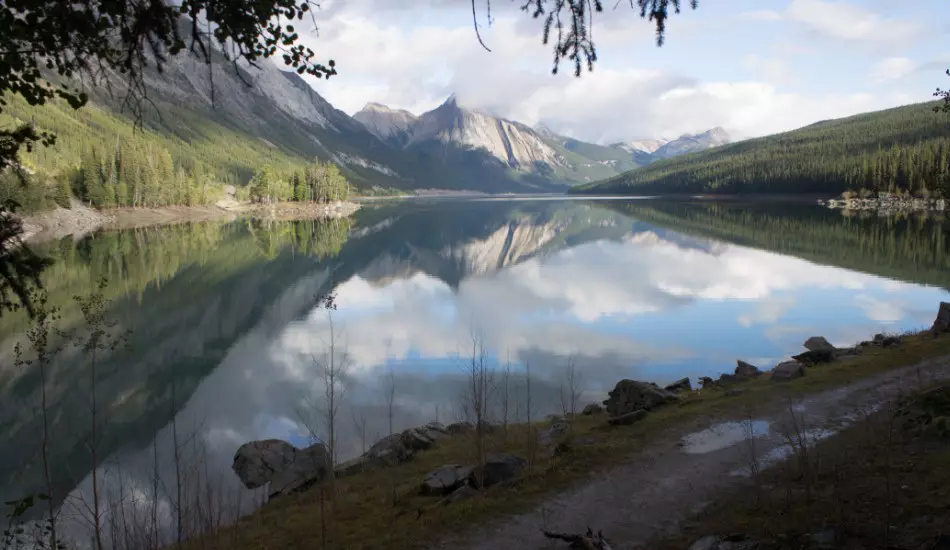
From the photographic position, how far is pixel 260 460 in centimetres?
1634

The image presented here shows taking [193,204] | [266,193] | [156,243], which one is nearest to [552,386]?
[156,243]

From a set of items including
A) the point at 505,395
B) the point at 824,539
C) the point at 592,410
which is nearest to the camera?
the point at 824,539

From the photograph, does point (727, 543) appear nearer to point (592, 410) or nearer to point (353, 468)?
point (353, 468)

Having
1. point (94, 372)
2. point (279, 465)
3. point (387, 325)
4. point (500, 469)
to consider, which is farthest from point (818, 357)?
point (94, 372)

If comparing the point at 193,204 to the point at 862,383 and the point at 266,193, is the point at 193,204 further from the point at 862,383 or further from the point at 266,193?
the point at 862,383

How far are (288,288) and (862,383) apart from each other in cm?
4101

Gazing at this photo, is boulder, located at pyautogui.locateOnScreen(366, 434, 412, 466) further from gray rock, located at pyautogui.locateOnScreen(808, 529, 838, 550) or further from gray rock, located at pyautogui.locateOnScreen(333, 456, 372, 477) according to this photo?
gray rock, located at pyautogui.locateOnScreen(808, 529, 838, 550)

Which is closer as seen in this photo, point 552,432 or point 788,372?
point 552,432

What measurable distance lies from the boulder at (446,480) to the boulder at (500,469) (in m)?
0.37

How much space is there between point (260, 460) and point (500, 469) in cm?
787

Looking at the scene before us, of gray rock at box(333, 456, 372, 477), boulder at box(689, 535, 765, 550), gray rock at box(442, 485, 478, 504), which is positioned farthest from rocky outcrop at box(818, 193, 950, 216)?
boulder at box(689, 535, 765, 550)

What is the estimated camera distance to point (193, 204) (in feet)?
444

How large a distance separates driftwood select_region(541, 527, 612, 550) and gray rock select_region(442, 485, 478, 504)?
8.67 feet

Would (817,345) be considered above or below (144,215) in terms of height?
below
